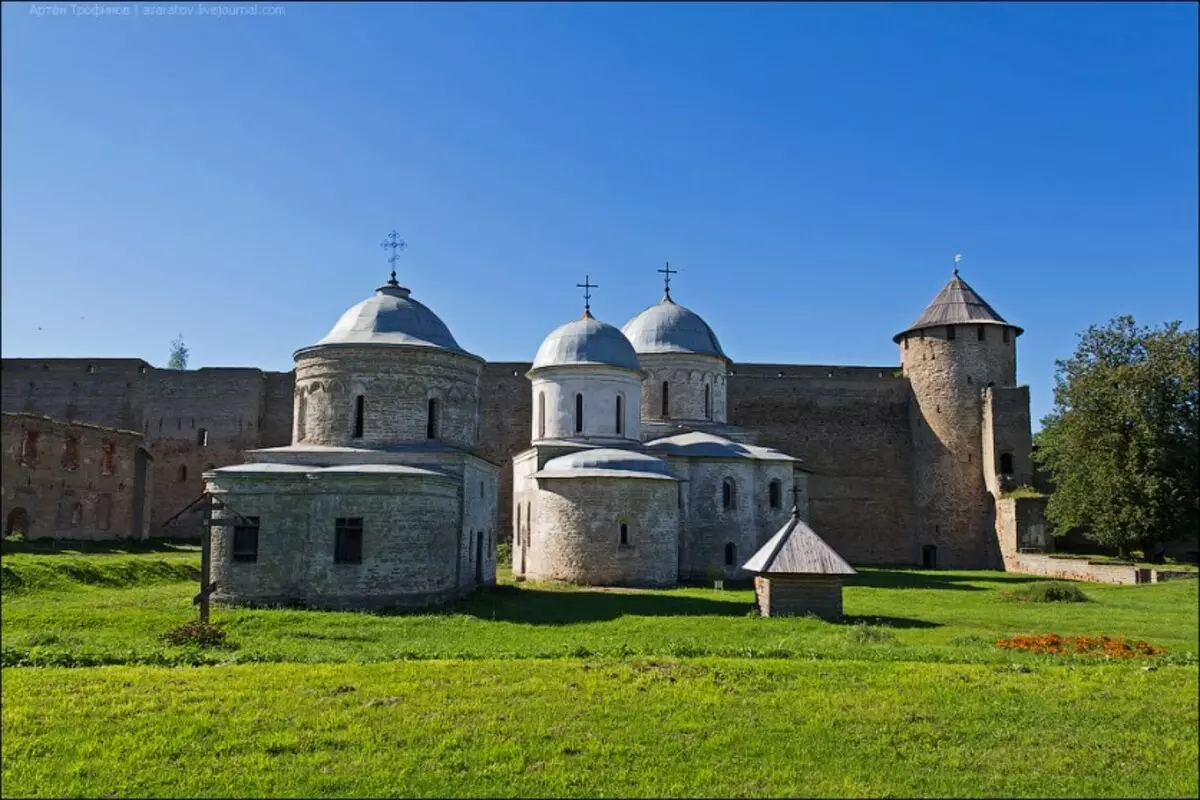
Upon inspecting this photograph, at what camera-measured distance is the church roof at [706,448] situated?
25406 mm

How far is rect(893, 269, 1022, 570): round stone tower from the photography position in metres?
33.2

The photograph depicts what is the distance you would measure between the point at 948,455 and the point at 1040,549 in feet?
15.0

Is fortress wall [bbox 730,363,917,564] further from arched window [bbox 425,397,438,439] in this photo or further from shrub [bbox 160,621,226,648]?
shrub [bbox 160,621,226,648]

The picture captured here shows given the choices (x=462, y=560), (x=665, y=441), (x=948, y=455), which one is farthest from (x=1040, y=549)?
(x=462, y=560)

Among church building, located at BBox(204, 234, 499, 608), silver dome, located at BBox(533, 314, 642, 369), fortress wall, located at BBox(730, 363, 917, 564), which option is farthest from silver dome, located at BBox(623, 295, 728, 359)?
church building, located at BBox(204, 234, 499, 608)

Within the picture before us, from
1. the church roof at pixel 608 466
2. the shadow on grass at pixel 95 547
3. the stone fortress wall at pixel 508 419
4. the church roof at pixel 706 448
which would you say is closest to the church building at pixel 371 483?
the church roof at pixel 608 466

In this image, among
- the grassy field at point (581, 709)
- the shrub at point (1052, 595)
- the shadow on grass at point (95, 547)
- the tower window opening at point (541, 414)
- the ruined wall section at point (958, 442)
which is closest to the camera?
the grassy field at point (581, 709)

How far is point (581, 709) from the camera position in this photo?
29.5 ft

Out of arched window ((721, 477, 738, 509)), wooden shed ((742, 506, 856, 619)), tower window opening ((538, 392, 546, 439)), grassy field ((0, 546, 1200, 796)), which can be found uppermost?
tower window opening ((538, 392, 546, 439))

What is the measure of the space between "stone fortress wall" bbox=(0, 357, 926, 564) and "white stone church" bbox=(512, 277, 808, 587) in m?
6.95

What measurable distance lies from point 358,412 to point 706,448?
9.89 m

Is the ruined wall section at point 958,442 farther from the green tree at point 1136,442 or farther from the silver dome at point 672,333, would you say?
the silver dome at point 672,333

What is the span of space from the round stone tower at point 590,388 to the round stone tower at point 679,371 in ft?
11.0

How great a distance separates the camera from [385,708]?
8.91 m
